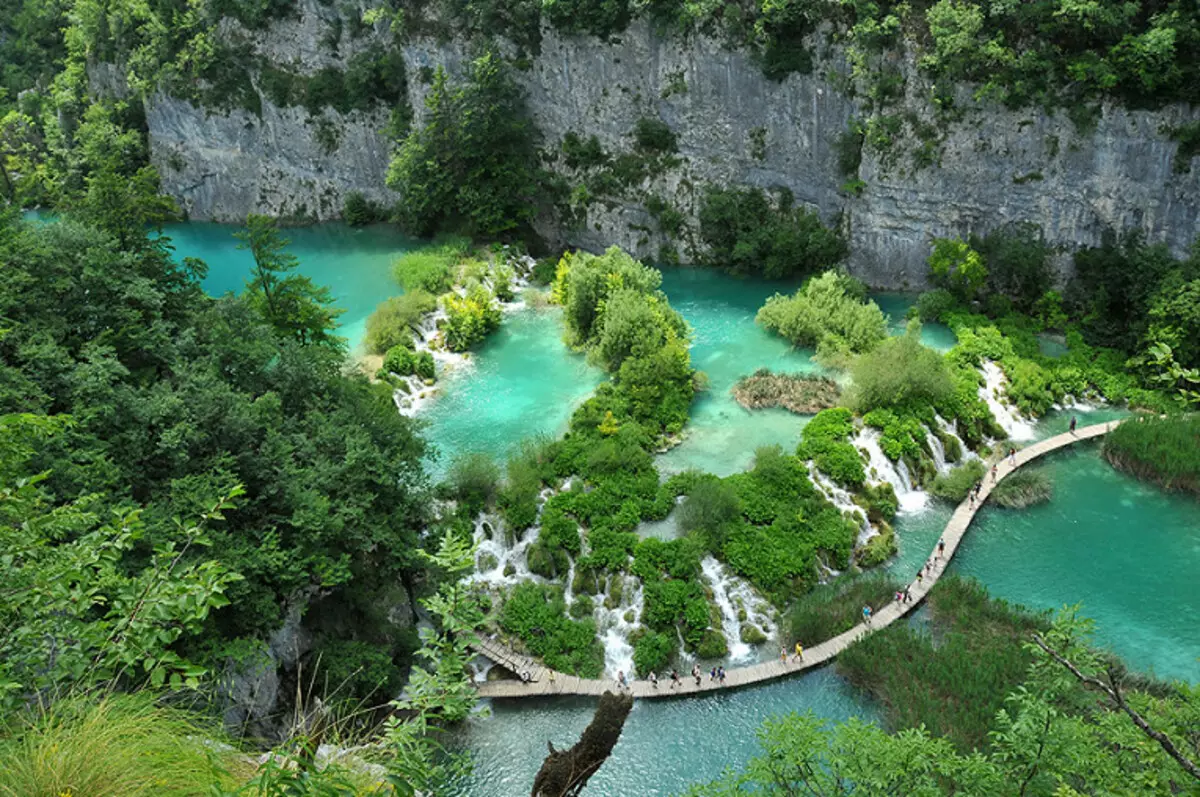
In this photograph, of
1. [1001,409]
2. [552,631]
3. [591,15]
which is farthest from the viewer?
[591,15]

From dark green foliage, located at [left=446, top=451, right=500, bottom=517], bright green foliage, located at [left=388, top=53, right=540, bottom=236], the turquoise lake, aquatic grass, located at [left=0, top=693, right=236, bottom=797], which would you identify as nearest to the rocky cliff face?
bright green foliage, located at [left=388, top=53, right=540, bottom=236]

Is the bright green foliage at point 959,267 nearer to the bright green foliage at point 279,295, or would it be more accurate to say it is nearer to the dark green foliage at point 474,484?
the dark green foliage at point 474,484

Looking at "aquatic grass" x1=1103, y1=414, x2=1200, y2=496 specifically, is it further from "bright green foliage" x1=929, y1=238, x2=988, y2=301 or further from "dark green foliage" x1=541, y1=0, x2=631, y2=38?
"dark green foliage" x1=541, y1=0, x2=631, y2=38

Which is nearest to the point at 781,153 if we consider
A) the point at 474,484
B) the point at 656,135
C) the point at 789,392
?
the point at 656,135

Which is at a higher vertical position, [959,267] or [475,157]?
[475,157]

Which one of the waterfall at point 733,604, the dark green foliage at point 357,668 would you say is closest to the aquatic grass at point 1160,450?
the waterfall at point 733,604

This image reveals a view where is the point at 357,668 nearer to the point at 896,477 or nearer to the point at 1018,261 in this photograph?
the point at 896,477

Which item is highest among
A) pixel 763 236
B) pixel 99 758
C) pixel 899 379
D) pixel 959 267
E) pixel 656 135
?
pixel 99 758
